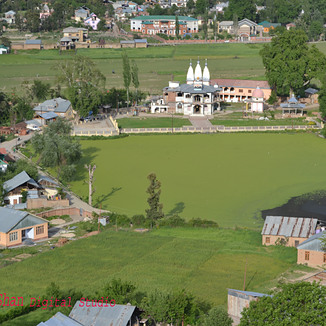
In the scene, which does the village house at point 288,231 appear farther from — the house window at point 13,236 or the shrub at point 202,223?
the house window at point 13,236

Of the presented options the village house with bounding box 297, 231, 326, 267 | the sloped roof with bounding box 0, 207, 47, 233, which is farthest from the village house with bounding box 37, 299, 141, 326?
the sloped roof with bounding box 0, 207, 47, 233

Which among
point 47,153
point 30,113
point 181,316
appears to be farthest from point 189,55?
point 181,316

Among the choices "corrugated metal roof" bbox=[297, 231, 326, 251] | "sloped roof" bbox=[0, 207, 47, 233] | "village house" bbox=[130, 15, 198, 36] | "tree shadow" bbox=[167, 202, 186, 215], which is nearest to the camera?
"corrugated metal roof" bbox=[297, 231, 326, 251]

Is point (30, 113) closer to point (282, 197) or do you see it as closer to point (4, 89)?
point (4, 89)

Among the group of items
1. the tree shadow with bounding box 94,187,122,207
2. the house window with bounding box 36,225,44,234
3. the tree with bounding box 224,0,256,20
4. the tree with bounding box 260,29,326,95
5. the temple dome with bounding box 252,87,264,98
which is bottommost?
the tree shadow with bounding box 94,187,122,207

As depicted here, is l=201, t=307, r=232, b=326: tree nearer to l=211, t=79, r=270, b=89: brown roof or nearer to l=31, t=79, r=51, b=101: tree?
l=31, t=79, r=51, b=101: tree

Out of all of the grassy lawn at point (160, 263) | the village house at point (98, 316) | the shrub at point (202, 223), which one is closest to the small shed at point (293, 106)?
the shrub at point (202, 223)
